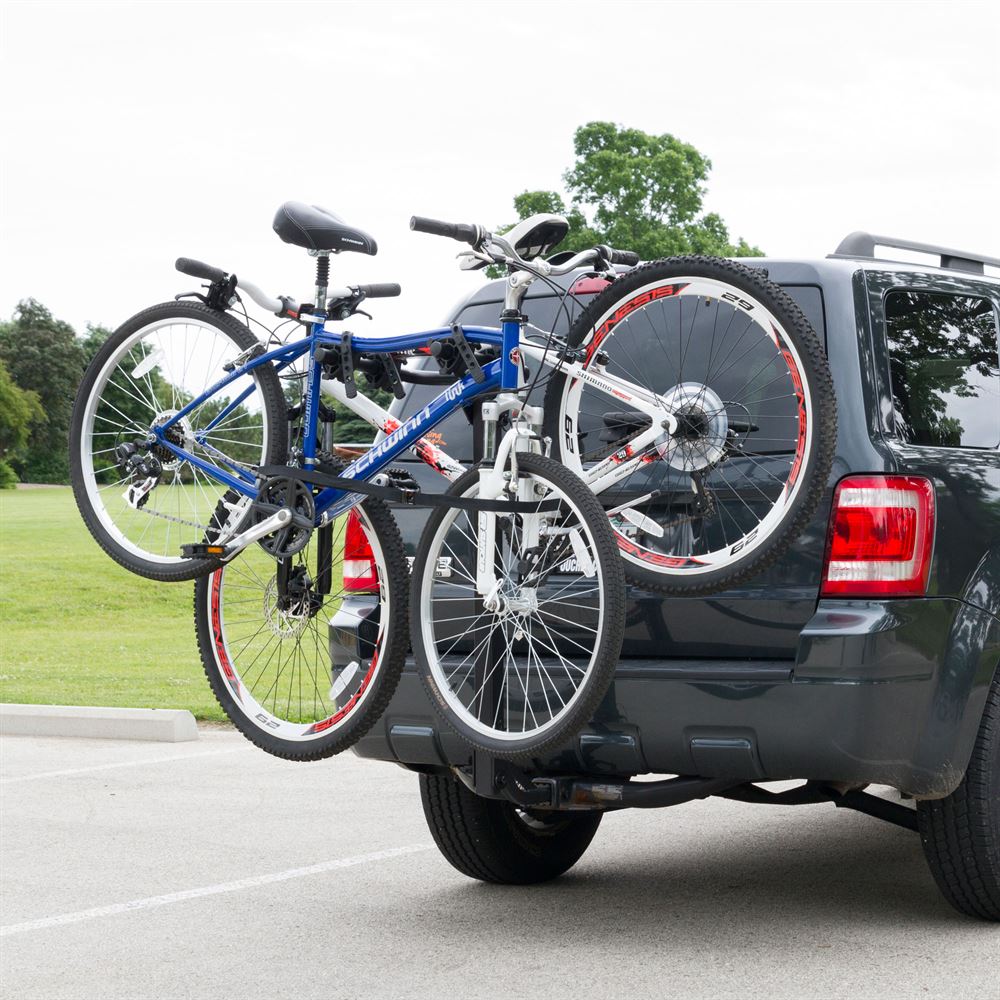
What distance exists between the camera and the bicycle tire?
15.6 feet

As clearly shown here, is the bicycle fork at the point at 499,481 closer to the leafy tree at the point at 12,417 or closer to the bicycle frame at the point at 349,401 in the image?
the bicycle frame at the point at 349,401

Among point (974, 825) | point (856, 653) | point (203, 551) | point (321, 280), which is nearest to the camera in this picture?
point (856, 653)

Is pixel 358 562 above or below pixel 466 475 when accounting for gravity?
below

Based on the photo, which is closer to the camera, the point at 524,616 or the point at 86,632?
the point at 524,616

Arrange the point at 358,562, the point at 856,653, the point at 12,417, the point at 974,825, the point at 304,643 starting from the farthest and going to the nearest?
1. the point at 12,417
2. the point at 358,562
3. the point at 304,643
4. the point at 974,825
5. the point at 856,653

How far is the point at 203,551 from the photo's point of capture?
15.6 ft

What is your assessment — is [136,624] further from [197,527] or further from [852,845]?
[197,527]

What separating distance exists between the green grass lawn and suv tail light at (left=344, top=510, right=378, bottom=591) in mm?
6471

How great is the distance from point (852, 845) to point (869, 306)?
291 centimetres

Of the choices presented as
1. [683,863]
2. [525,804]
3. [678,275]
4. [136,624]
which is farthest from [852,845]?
[136,624]

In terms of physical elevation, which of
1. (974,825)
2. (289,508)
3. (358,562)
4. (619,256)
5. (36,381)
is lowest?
(974,825)

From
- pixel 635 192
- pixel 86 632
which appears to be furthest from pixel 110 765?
pixel 635 192

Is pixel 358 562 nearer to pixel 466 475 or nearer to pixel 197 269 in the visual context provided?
pixel 466 475

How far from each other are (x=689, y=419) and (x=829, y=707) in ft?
3.01
